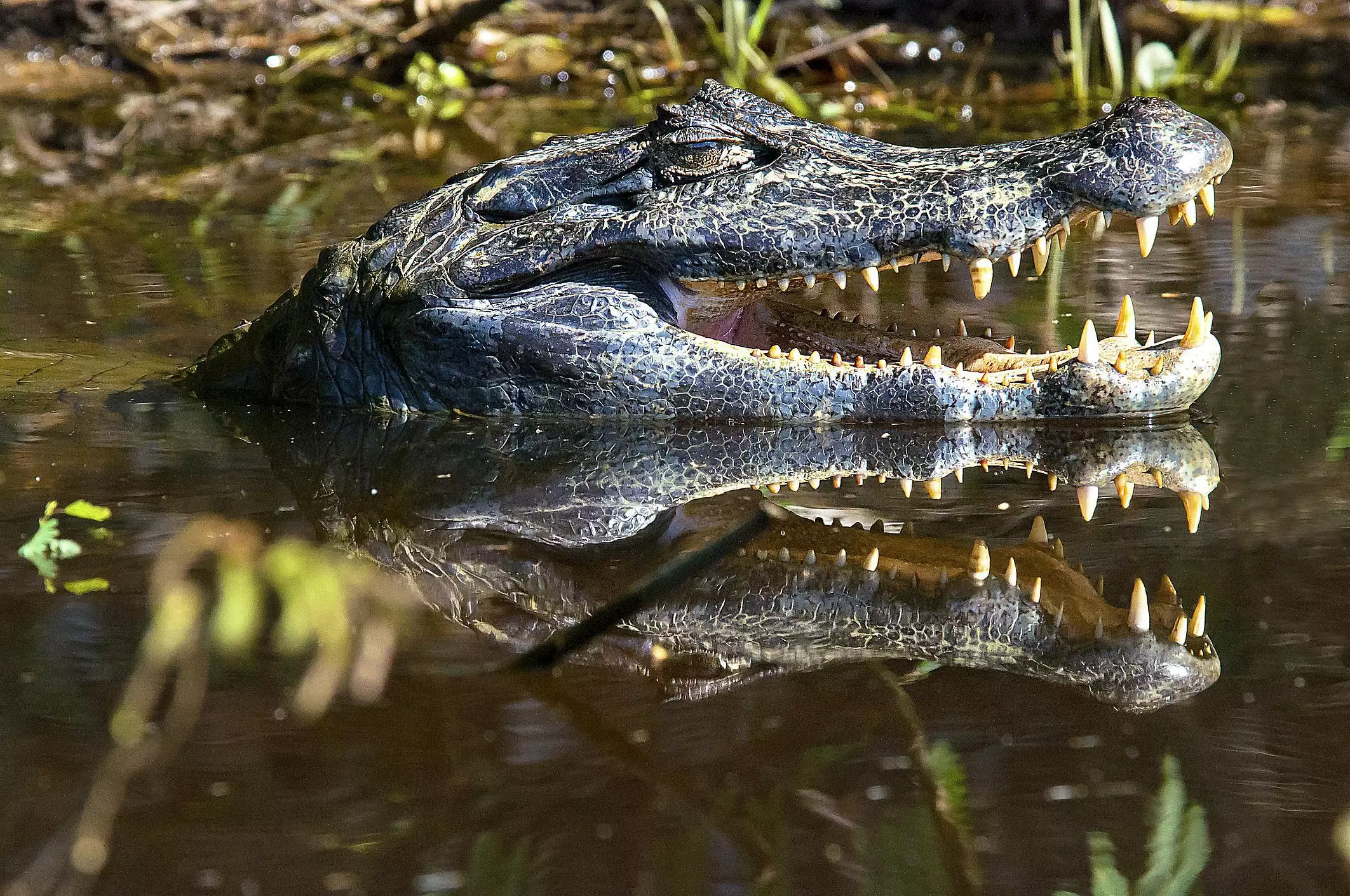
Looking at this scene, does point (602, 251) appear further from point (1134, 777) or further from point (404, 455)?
point (1134, 777)

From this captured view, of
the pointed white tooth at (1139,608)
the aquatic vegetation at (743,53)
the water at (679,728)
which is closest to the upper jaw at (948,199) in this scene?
the water at (679,728)

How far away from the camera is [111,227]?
8.15 m

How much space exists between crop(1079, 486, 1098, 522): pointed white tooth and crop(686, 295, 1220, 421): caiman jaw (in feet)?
1.72

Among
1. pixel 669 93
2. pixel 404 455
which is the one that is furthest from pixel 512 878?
pixel 669 93

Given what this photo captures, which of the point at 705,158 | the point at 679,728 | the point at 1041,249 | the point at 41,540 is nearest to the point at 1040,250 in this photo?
the point at 1041,249

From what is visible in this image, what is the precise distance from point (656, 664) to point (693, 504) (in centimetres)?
108

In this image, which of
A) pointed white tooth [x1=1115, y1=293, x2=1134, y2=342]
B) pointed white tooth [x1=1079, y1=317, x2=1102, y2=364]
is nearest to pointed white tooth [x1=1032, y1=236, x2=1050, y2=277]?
pointed white tooth [x1=1079, y1=317, x2=1102, y2=364]

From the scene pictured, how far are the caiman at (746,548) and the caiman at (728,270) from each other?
0.43ft

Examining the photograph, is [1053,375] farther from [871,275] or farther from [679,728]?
[679,728]

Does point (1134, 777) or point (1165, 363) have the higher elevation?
point (1134, 777)

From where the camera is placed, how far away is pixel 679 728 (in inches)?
113

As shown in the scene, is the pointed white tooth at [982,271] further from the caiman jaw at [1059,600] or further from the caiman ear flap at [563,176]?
the caiman ear flap at [563,176]

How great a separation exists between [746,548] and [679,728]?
1.00 meters

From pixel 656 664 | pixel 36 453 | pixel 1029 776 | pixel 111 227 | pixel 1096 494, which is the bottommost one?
pixel 111 227
